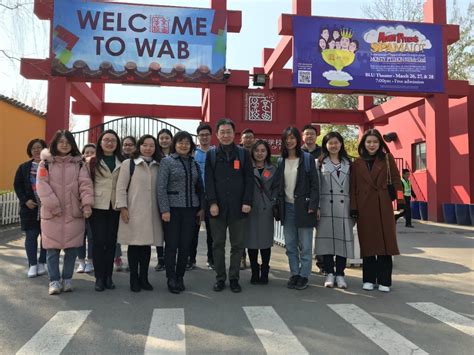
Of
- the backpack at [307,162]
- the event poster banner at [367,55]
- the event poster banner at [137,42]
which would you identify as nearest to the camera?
the backpack at [307,162]

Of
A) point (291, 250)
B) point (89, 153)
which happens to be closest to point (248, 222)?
point (291, 250)

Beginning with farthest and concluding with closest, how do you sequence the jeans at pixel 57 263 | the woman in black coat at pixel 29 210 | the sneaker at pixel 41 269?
the sneaker at pixel 41 269 < the woman in black coat at pixel 29 210 < the jeans at pixel 57 263

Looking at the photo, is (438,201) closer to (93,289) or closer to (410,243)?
(410,243)

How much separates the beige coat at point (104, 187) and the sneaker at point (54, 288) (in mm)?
978

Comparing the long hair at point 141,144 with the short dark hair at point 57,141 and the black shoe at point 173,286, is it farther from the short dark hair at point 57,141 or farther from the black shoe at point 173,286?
the black shoe at point 173,286

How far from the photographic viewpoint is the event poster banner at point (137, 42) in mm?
11461

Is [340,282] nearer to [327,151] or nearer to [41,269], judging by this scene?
[327,151]

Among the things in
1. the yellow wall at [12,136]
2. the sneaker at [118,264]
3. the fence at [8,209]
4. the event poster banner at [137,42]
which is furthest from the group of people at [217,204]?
the yellow wall at [12,136]

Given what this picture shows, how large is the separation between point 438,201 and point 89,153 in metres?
11.7

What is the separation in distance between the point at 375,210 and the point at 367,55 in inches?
365

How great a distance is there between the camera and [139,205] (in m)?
4.64

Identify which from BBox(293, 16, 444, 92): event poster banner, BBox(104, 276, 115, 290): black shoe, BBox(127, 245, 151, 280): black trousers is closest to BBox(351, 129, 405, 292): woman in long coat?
BBox(127, 245, 151, 280): black trousers

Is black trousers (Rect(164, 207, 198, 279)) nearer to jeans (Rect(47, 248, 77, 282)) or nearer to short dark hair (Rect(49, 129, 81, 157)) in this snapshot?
jeans (Rect(47, 248, 77, 282))

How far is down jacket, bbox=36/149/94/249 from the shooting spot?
14.6 feet
